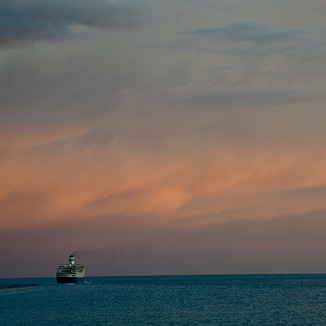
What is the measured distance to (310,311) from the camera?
344 ft

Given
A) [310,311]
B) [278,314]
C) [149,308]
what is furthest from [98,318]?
[310,311]

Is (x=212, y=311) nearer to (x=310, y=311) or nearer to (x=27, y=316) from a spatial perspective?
(x=310, y=311)

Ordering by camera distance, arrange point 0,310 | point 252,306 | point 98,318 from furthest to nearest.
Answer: point 252,306 → point 0,310 → point 98,318

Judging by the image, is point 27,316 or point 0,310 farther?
point 0,310

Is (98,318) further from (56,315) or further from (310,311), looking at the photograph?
(310,311)

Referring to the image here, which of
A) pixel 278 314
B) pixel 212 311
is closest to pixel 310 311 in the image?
pixel 278 314

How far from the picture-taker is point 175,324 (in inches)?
3278

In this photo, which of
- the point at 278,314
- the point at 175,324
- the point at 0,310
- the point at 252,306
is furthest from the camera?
the point at 252,306

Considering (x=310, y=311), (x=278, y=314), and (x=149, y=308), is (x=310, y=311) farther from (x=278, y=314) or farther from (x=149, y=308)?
(x=149, y=308)

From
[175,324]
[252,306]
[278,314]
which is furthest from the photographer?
[252,306]

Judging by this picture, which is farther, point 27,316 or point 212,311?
point 212,311

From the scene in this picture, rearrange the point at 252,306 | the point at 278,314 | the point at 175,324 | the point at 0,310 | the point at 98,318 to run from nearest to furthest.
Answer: the point at 175,324 → the point at 98,318 → the point at 278,314 → the point at 0,310 → the point at 252,306

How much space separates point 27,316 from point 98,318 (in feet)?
41.8

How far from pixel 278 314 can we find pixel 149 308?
26229mm
